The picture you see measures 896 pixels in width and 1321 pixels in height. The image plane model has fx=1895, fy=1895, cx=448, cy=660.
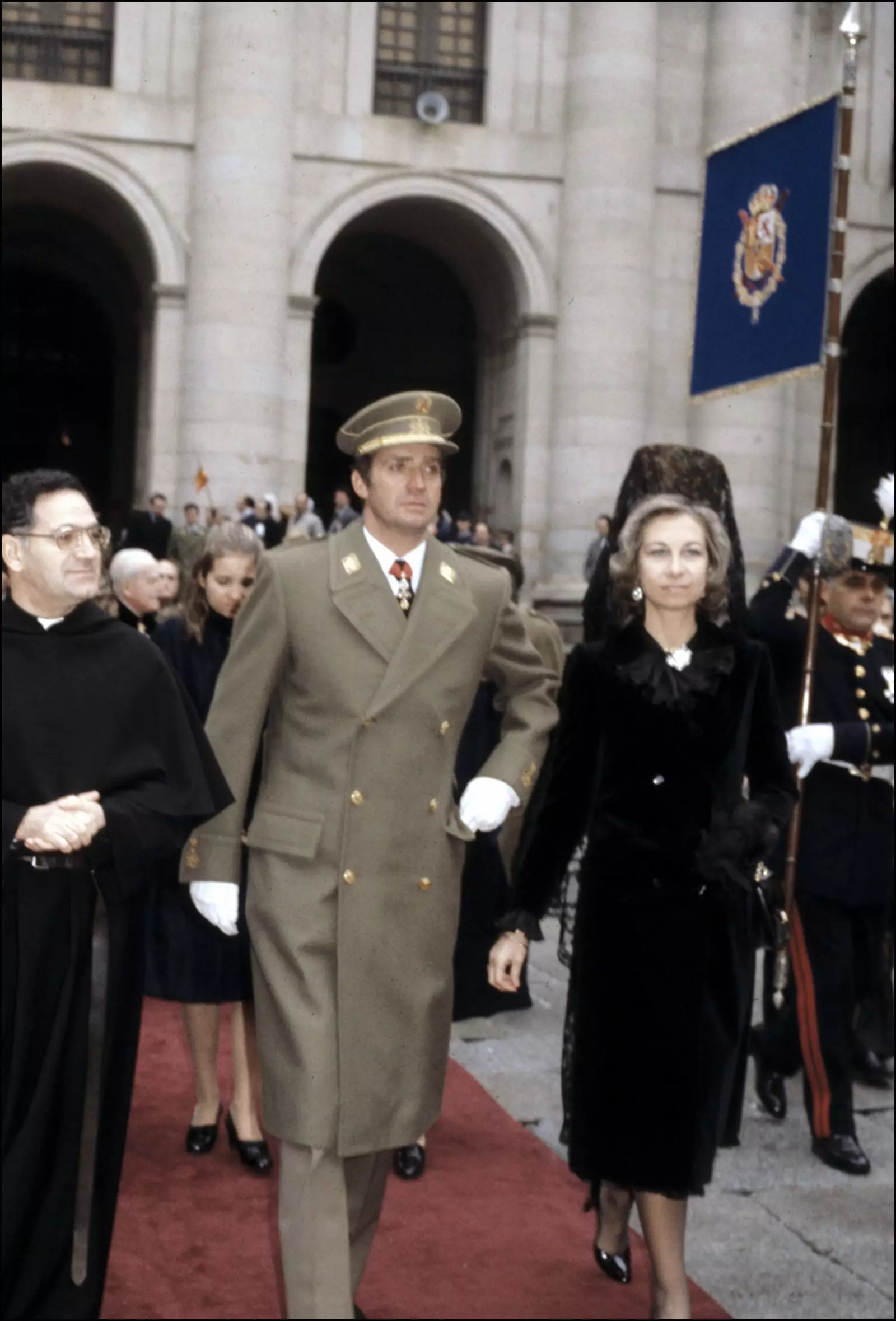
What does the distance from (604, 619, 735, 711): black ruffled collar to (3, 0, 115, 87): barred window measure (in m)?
20.2

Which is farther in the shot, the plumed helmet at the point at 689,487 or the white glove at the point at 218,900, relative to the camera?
the plumed helmet at the point at 689,487

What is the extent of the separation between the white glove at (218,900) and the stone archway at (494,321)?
721 inches

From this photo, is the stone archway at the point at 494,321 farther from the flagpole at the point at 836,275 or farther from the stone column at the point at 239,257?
the flagpole at the point at 836,275

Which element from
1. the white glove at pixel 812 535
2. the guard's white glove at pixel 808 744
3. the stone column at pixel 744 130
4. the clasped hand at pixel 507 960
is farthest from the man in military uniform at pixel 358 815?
the stone column at pixel 744 130

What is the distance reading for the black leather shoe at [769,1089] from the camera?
673 cm

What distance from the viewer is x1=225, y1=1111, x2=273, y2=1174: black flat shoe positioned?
5594 millimetres

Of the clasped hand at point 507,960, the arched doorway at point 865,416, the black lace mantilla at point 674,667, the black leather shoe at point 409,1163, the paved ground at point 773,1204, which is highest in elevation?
the arched doorway at point 865,416

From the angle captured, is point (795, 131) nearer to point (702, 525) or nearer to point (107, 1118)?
point (702, 525)

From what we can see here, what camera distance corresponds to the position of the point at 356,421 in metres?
3.77

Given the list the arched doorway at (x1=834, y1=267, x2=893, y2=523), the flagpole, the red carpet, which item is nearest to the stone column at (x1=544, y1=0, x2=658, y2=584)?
the arched doorway at (x1=834, y1=267, x2=893, y2=523)

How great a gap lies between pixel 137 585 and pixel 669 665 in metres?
2.80

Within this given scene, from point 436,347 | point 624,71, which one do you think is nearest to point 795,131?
point 624,71

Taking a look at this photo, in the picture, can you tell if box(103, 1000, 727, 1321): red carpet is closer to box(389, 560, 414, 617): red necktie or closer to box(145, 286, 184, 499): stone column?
box(389, 560, 414, 617): red necktie

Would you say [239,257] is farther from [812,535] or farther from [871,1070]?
[812,535]
